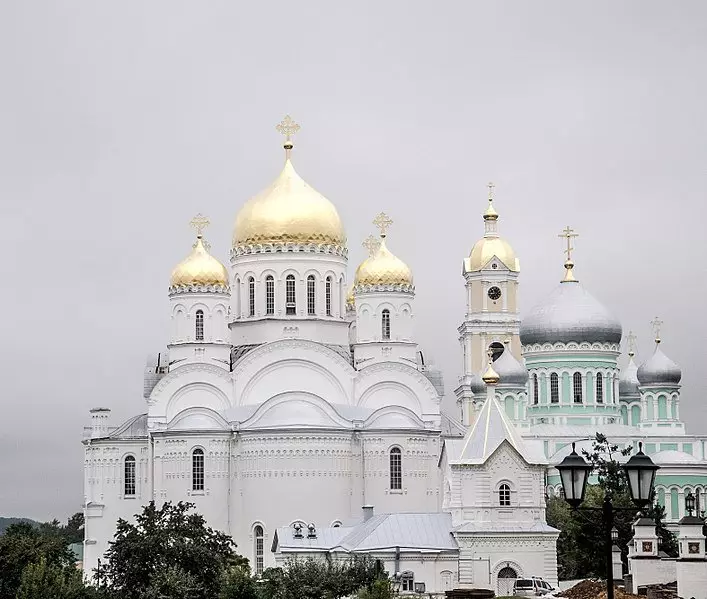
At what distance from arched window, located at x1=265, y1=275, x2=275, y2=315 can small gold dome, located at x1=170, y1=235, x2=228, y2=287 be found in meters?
1.40

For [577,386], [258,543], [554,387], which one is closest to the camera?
[258,543]

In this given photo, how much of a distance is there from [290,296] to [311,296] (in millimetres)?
717

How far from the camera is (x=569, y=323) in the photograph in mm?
73625

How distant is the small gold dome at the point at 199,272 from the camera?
61.7 meters

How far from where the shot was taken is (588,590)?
1511 inches

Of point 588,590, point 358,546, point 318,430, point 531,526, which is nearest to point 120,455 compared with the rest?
point 318,430

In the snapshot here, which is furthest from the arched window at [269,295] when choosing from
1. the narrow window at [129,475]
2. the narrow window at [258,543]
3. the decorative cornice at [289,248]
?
the narrow window at [258,543]

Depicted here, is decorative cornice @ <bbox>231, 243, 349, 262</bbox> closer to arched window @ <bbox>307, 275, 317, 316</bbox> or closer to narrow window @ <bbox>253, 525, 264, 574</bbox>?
arched window @ <bbox>307, 275, 317, 316</bbox>

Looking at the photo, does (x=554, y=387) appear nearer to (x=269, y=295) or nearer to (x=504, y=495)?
(x=269, y=295)

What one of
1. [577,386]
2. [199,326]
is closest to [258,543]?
[199,326]

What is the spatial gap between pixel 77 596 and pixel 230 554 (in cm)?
448

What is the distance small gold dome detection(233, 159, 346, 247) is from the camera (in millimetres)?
61875

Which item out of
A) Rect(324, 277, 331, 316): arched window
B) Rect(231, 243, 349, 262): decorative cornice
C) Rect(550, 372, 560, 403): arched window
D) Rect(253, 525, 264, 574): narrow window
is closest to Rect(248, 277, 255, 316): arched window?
Rect(231, 243, 349, 262): decorative cornice

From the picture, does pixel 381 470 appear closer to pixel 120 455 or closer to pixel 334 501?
pixel 334 501
